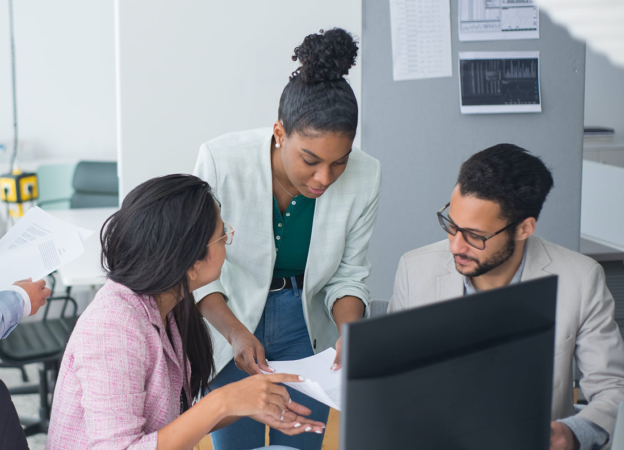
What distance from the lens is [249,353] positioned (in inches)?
54.3

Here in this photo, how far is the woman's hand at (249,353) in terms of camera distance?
1.35 m

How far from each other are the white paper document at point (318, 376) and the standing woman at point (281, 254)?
0.12m

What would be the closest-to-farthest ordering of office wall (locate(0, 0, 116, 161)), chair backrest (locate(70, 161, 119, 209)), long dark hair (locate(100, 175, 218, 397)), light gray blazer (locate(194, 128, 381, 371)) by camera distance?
long dark hair (locate(100, 175, 218, 397)) < light gray blazer (locate(194, 128, 381, 371)) < chair backrest (locate(70, 161, 119, 209)) < office wall (locate(0, 0, 116, 161))

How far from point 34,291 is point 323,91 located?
0.78 m

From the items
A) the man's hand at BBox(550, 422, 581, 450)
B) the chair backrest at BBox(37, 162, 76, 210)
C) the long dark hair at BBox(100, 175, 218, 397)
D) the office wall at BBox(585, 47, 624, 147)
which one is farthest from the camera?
the office wall at BBox(585, 47, 624, 147)

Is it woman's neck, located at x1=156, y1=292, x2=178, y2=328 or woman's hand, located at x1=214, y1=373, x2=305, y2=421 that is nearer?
woman's hand, located at x1=214, y1=373, x2=305, y2=421

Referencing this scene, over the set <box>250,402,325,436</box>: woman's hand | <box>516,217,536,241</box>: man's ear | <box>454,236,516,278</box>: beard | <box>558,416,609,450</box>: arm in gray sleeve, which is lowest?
<box>558,416,609,450</box>: arm in gray sleeve

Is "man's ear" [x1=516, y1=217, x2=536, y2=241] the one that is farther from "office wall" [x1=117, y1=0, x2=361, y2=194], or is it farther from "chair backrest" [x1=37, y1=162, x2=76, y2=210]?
"chair backrest" [x1=37, y1=162, x2=76, y2=210]

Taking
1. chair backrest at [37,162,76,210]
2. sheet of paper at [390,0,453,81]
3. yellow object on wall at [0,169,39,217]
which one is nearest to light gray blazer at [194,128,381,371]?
sheet of paper at [390,0,453,81]

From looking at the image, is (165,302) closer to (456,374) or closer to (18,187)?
(456,374)

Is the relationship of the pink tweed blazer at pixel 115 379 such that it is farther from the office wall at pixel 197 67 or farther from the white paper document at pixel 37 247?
the office wall at pixel 197 67

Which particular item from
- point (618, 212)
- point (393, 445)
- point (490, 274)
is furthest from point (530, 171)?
point (618, 212)

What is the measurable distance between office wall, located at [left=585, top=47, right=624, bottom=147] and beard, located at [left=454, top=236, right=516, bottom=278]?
3.77 m

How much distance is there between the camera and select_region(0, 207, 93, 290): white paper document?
4.66ft
